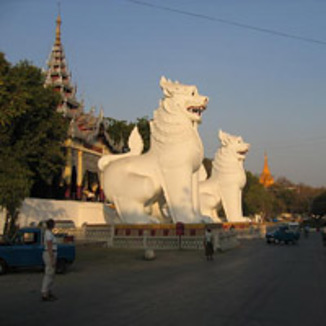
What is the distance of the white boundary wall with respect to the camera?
74.5ft

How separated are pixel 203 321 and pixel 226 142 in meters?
24.1

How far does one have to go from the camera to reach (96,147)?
37.8 metres

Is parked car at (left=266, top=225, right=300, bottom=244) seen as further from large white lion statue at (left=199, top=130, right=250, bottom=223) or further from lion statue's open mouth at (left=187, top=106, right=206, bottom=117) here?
lion statue's open mouth at (left=187, top=106, right=206, bottom=117)

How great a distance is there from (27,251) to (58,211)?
49.7 feet

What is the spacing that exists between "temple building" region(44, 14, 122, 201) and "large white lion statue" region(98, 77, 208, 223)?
47.9 feet

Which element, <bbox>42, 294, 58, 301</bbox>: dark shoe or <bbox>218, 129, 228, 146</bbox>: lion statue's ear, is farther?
<bbox>218, 129, 228, 146</bbox>: lion statue's ear

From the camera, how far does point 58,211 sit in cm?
2522

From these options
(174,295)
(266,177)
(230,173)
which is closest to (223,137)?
(230,173)

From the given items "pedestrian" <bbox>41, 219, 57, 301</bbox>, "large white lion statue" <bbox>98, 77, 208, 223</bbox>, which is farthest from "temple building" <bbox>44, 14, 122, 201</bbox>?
"pedestrian" <bbox>41, 219, 57, 301</bbox>

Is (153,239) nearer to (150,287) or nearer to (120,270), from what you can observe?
(120,270)

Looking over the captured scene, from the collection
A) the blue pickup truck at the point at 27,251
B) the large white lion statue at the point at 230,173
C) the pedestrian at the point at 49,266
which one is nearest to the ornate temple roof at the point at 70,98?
the large white lion statue at the point at 230,173

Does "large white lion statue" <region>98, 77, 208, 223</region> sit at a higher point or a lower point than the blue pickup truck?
higher

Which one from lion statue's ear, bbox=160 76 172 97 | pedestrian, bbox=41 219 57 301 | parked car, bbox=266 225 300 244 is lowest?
pedestrian, bbox=41 219 57 301

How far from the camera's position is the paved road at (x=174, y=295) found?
592 cm
